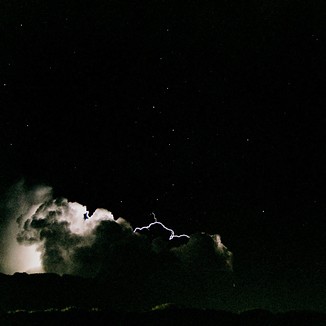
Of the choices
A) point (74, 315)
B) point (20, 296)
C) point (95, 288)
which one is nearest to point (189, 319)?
point (74, 315)

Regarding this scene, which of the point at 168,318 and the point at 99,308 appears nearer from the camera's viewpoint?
the point at 168,318

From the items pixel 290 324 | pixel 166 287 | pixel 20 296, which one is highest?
pixel 166 287

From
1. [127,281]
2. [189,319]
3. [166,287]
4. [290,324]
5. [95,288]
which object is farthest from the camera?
[166,287]

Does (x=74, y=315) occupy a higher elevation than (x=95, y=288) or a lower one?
lower

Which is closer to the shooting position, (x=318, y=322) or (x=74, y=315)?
(x=74, y=315)

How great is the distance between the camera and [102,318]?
20047 millimetres

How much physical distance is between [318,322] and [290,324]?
1.79 m

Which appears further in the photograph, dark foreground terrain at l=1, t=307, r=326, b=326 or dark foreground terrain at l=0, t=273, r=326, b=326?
dark foreground terrain at l=0, t=273, r=326, b=326

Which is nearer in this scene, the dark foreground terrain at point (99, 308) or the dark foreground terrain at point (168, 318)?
the dark foreground terrain at point (168, 318)

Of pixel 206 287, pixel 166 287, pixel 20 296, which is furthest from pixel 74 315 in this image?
pixel 206 287

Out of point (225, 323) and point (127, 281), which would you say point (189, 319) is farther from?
point (127, 281)

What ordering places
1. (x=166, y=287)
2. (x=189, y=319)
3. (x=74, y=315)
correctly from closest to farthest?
(x=74, y=315)
(x=189, y=319)
(x=166, y=287)

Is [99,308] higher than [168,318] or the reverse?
higher

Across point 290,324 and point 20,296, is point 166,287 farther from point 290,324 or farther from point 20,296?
point 290,324
